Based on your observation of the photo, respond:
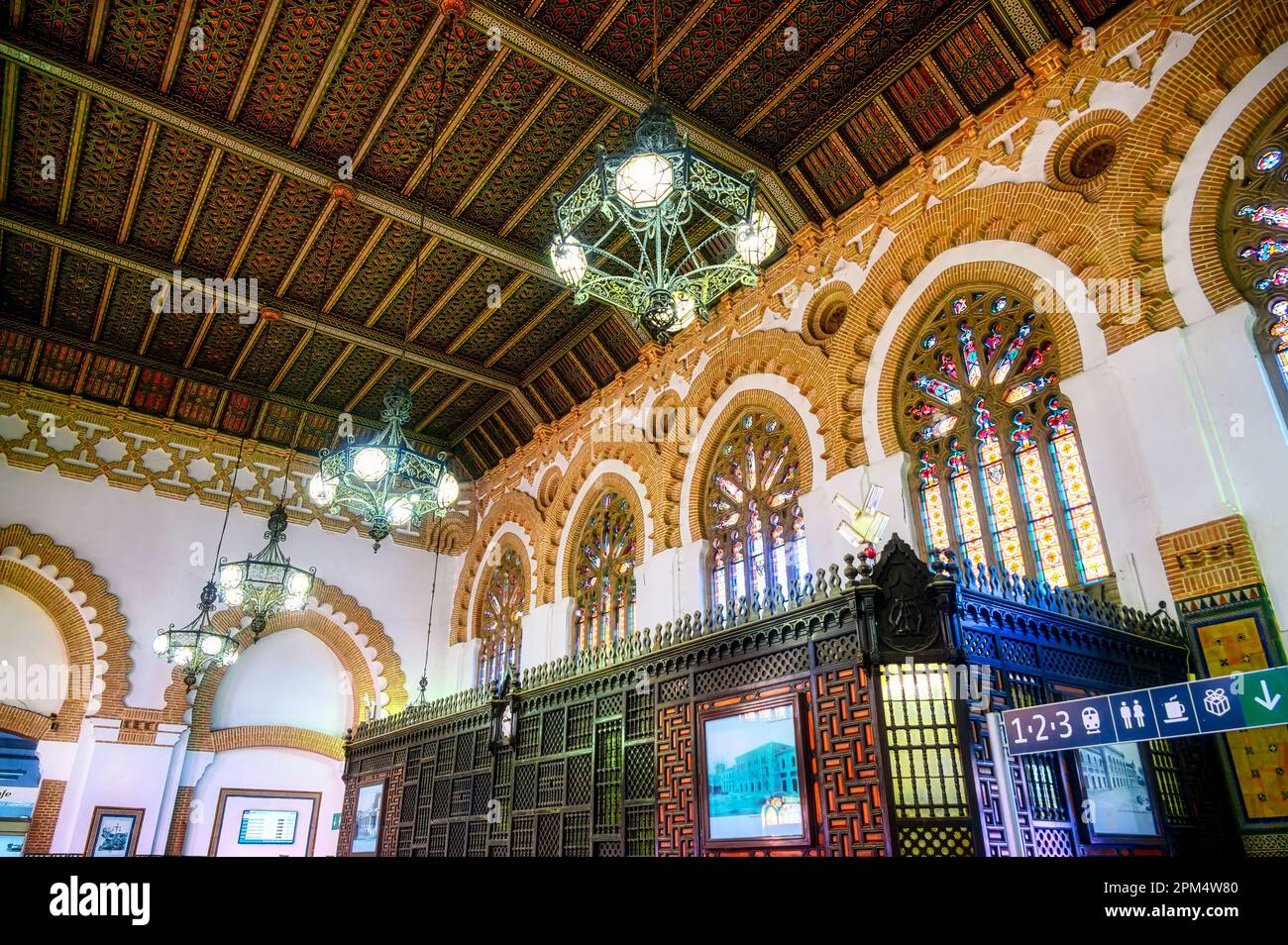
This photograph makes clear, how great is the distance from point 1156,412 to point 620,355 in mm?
7604

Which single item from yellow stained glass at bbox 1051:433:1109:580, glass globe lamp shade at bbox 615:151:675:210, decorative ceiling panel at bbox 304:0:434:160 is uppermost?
decorative ceiling panel at bbox 304:0:434:160

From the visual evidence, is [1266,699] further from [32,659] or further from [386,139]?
[32,659]

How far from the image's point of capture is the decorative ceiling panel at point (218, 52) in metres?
7.45

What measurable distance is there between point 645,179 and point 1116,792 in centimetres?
→ 480

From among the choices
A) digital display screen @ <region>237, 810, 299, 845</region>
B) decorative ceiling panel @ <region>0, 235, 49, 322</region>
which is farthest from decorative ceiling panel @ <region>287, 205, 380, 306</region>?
digital display screen @ <region>237, 810, 299, 845</region>

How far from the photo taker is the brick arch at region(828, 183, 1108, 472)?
695cm

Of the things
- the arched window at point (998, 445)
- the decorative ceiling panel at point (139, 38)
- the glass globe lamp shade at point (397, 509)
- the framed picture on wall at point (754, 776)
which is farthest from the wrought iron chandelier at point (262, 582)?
the arched window at point (998, 445)

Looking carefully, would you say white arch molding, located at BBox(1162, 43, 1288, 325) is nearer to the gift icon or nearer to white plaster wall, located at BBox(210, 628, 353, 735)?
the gift icon

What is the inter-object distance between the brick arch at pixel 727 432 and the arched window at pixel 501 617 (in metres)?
4.28

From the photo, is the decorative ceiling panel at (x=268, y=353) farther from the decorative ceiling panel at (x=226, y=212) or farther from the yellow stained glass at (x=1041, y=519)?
the yellow stained glass at (x=1041, y=519)

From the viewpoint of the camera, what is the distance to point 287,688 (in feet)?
43.7

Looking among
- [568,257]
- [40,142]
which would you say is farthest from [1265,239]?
[40,142]

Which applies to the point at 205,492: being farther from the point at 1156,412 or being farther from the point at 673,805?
the point at 1156,412
